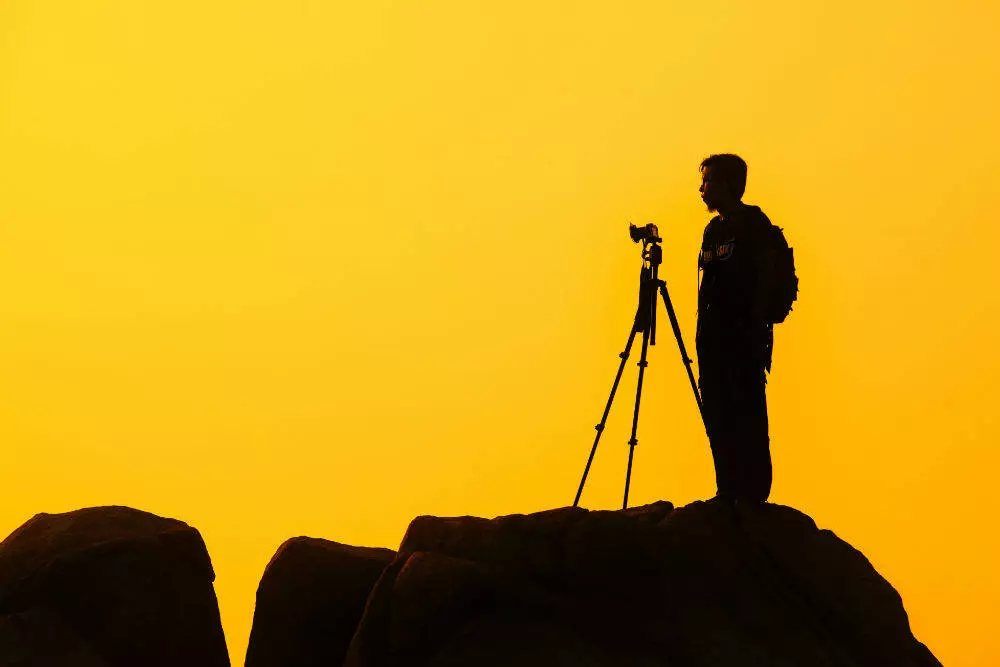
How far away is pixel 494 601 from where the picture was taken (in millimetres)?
11523

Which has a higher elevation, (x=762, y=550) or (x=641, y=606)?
(x=762, y=550)

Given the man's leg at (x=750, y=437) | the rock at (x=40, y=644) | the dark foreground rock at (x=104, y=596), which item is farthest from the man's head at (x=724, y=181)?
the rock at (x=40, y=644)

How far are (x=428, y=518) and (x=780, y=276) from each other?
4221 mm

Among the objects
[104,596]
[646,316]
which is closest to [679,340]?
[646,316]

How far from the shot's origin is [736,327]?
1331 centimetres

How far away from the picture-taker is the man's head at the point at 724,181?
13.3m

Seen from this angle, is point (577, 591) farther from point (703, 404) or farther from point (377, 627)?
point (703, 404)

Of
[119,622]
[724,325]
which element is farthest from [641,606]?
[119,622]

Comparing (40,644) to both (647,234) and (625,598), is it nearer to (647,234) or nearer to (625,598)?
(625,598)

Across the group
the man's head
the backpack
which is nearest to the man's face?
the man's head

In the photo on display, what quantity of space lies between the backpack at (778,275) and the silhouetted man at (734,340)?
0.12 meters

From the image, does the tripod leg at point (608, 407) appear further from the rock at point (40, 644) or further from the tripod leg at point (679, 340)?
the rock at point (40, 644)

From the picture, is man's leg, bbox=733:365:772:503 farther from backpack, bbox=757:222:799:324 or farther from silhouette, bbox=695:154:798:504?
backpack, bbox=757:222:799:324

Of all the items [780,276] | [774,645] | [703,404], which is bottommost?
[774,645]
